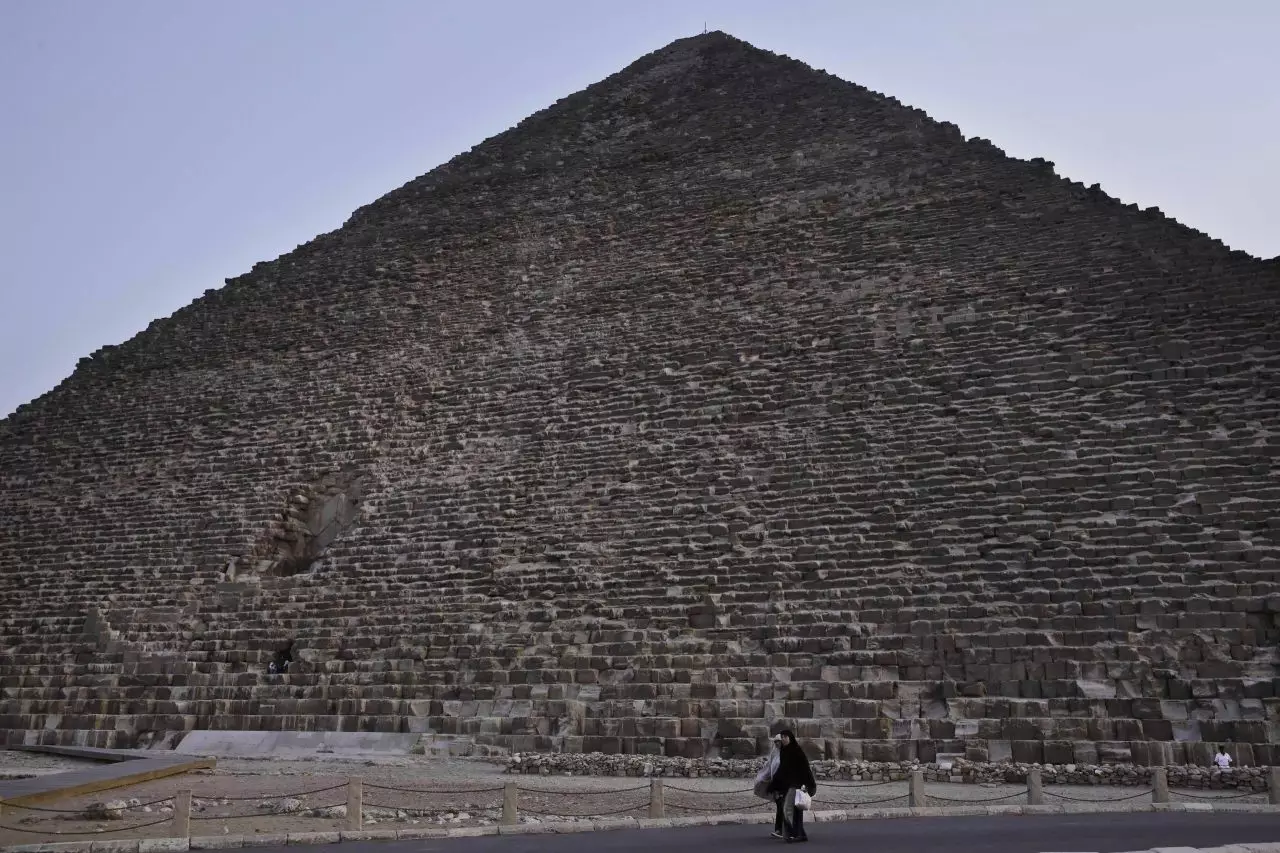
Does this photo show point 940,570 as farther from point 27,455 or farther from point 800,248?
point 27,455

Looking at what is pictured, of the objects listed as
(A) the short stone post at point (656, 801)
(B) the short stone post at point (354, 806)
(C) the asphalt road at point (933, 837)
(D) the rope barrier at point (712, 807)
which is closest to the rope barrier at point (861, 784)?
(D) the rope barrier at point (712, 807)

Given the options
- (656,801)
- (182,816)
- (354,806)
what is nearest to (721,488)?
(656,801)

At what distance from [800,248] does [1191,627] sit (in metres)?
7.69

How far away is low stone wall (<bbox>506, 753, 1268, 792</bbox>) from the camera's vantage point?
7250 millimetres

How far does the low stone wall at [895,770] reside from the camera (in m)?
7.25

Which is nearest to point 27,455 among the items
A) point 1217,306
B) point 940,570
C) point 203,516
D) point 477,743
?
point 203,516

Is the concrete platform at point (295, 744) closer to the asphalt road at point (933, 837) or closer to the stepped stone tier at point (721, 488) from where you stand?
the stepped stone tier at point (721, 488)

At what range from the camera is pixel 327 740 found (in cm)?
991

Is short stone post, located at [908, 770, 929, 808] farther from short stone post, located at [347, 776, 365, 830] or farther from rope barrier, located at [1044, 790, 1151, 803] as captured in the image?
short stone post, located at [347, 776, 365, 830]

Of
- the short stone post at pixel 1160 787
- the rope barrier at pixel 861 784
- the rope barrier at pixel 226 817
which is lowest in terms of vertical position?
the rope barrier at pixel 226 817

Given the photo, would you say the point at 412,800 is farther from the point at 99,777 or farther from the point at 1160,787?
the point at 1160,787

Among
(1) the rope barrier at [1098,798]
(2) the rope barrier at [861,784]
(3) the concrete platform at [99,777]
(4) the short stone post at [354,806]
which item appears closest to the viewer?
(4) the short stone post at [354,806]

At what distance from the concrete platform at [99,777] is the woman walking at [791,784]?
163 inches

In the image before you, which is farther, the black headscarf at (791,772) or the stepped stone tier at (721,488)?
the stepped stone tier at (721,488)
